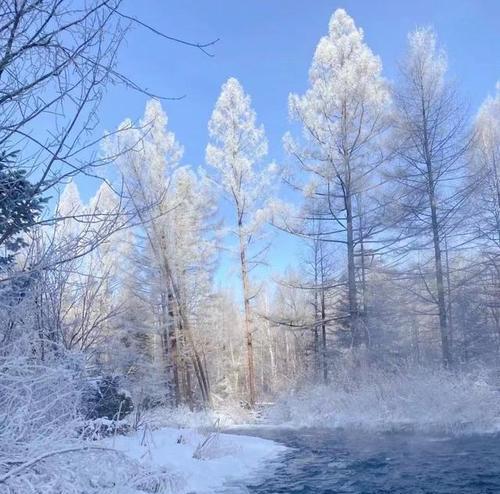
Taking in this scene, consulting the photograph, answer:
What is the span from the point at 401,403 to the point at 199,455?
20.9ft

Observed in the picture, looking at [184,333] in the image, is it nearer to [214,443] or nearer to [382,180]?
[382,180]

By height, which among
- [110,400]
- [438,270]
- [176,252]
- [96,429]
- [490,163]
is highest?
[490,163]

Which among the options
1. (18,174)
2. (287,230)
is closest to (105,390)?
(18,174)

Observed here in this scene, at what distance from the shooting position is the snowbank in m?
11.3

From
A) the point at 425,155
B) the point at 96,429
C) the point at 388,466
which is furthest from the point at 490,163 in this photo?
the point at 96,429

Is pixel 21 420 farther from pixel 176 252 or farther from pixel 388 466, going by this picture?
pixel 176 252

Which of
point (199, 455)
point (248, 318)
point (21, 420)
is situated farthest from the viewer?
point (248, 318)

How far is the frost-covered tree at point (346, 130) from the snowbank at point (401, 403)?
1.79 m

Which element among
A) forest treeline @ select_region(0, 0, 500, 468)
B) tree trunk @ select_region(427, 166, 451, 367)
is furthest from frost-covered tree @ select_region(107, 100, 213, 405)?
tree trunk @ select_region(427, 166, 451, 367)

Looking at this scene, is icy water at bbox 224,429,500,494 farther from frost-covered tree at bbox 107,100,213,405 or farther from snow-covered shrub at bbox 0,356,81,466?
frost-covered tree at bbox 107,100,213,405

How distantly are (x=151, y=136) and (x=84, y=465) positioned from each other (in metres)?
16.8

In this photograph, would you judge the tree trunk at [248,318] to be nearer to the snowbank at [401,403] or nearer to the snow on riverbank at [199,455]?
the snowbank at [401,403]

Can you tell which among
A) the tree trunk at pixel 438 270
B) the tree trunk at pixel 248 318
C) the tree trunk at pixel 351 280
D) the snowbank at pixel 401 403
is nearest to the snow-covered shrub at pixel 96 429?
the snowbank at pixel 401 403

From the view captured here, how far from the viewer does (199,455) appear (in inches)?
324
